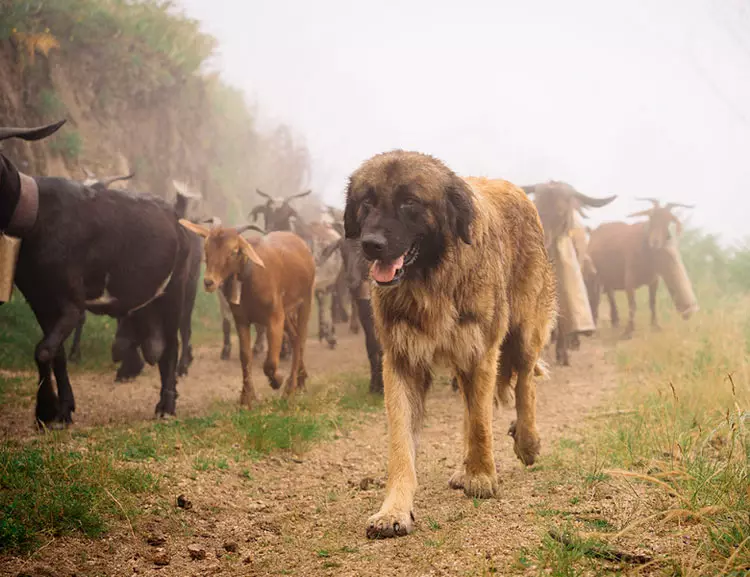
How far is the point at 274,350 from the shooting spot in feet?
26.1

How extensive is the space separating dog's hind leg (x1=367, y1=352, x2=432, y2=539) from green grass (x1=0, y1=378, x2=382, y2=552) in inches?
50.3

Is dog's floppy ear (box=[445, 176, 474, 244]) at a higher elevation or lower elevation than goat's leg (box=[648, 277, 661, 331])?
higher

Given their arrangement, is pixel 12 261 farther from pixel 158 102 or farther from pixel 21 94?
pixel 158 102

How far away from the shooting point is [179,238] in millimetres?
7648

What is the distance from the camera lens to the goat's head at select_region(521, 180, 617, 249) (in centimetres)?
964

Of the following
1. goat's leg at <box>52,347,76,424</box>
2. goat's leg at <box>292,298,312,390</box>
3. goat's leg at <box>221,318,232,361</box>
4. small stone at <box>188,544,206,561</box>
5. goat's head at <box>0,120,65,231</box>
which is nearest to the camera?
small stone at <box>188,544,206,561</box>

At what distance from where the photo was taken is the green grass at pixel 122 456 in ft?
11.3

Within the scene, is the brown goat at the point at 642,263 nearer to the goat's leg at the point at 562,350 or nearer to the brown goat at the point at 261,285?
the goat's leg at the point at 562,350

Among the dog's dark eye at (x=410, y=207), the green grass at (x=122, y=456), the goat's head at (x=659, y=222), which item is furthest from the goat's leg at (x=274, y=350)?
the goat's head at (x=659, y=222)

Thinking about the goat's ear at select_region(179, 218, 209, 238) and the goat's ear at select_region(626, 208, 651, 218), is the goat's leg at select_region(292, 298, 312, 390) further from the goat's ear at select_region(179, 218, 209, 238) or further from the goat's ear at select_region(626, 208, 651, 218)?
the goat's ear at select_region(626, 208, 651, 218)

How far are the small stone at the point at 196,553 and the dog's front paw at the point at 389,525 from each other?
2.56 feet

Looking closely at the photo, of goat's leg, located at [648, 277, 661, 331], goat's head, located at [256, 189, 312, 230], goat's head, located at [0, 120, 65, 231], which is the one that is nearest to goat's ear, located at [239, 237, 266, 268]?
goat's head, located at [0, 120, 65, 231]

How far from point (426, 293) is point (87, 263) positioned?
3893 mm

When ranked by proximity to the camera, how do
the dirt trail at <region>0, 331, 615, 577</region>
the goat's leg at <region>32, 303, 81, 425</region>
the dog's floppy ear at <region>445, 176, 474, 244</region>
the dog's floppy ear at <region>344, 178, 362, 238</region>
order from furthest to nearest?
the goat's leg at <region>32, 303, 81, 425</region>, the dog's floppy ear at <region>344, 178, 362, 238</region>, the dog's floppy ear at <region>445, 176, 474, 244</region>, the dirt trail at <region>0, 331, 615, 577</region>
